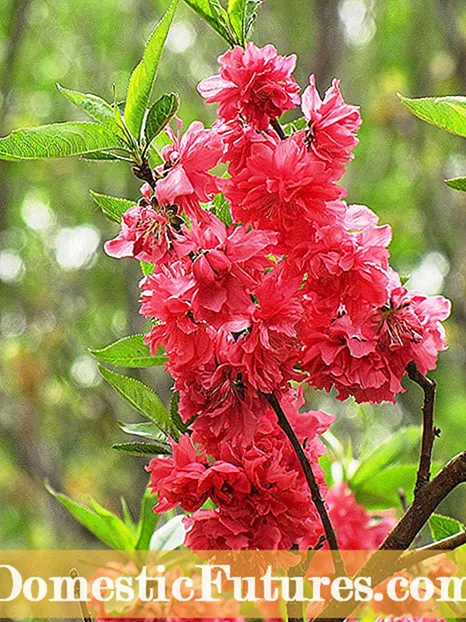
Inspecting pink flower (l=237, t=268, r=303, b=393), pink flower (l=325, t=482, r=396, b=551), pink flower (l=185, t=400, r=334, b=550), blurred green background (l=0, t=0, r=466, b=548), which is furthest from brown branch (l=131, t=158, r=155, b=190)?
blurred green background (l=0, t=0, r=466, b=548)

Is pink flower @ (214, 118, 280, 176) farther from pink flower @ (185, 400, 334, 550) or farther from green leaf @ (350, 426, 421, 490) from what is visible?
green leaf @ (350, 426, 421, 490)

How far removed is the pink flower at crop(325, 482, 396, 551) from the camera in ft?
4.07

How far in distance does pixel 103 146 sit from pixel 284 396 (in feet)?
0.78

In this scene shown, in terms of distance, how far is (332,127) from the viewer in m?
0.71

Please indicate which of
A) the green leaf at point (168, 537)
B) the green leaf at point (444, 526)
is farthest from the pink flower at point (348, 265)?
the green leaf at point (168, 537)

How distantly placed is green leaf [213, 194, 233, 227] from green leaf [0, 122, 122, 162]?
94mm

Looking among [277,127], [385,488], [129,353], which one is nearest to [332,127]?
[277,127]

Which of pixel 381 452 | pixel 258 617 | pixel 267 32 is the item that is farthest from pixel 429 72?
pixel 258 617

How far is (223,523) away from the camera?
0.74 m

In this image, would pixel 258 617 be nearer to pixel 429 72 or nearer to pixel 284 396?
pixel 284 396

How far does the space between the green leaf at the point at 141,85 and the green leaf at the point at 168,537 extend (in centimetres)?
56

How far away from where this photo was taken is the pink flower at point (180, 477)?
75cm

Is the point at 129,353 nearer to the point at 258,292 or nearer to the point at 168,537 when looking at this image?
the point at 258,292

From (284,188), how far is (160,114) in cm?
11
